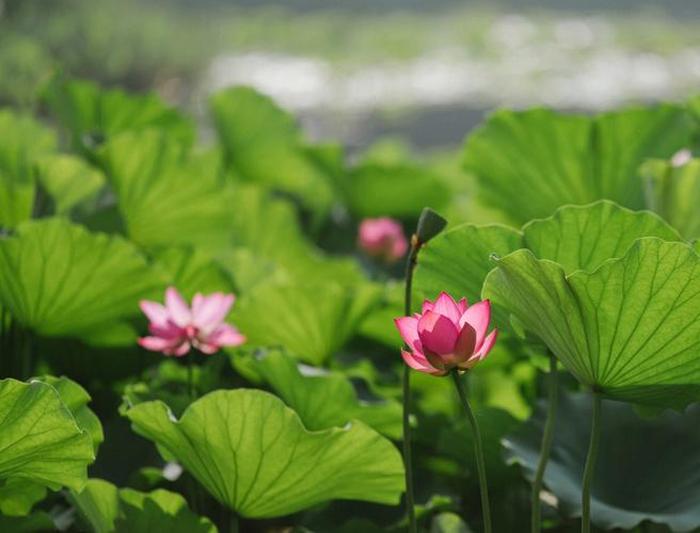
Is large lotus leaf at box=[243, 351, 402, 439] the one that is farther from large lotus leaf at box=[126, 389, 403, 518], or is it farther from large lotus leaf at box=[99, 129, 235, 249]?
large lotus leaf at box=[99, 129, 235, 249]

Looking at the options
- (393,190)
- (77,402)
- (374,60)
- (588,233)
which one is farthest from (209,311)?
(374,60)

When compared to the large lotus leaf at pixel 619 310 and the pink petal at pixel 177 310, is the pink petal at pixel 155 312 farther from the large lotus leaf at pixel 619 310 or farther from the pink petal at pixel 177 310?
the large lotus leaf at pixel 619 310

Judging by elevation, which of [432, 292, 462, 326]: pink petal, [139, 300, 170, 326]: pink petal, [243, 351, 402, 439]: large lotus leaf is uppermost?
[432, 292, 462, 326]: pink petal

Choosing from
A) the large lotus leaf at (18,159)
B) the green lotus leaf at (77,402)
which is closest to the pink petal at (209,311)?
the green lotus leaf at (77,402)

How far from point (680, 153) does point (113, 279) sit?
1.26 feet

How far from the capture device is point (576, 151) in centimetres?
87

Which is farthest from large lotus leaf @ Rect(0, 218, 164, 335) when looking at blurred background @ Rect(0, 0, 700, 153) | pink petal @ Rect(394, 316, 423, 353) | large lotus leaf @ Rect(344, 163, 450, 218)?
blurred background @ Rect(0, 0, 700, 153)

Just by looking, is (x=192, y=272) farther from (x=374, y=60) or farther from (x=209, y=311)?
(x=374, y=60)

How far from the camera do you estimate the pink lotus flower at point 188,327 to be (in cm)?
69

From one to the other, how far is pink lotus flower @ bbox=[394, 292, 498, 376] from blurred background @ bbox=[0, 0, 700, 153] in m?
1.81

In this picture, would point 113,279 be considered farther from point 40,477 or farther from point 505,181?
point 505,181

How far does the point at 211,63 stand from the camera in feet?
14.1

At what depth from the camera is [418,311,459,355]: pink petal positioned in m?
0.53

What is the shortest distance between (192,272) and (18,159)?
29cm
